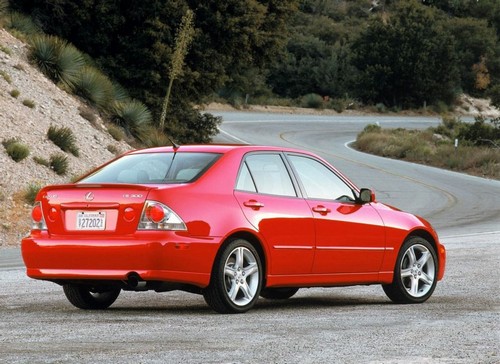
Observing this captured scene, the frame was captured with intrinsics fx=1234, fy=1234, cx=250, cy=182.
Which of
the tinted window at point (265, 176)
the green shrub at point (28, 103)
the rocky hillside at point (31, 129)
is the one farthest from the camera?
the green shrub at point (28, 103)

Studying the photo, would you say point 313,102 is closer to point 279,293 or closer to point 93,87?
point 93,87

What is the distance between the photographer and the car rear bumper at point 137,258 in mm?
9898

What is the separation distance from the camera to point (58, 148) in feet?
95.7

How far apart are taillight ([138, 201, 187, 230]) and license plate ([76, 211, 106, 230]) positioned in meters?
0.35

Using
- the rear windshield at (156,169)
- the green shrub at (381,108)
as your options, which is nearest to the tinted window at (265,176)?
the rear windshield at (156,169)

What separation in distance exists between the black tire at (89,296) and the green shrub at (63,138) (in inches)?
724

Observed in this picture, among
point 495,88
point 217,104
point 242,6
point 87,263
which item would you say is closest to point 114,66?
point 242,6

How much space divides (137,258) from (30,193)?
1480 centimetres

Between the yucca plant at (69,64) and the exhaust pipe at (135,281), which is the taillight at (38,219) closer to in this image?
the exhaust pipe at (135,281)

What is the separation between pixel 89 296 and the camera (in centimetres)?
1110

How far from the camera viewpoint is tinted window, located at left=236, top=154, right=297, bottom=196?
10.8 m

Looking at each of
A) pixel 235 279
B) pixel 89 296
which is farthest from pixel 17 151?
pixel 235 279

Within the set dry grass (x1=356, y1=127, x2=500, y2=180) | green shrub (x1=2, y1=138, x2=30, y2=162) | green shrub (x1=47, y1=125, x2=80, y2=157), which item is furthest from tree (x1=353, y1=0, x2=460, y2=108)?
green shrub (x1=2, y1=138, x2=30, y2=162)

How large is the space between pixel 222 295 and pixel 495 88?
4733 cm
